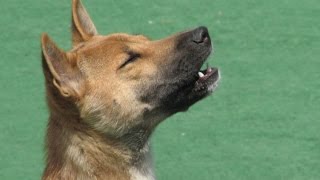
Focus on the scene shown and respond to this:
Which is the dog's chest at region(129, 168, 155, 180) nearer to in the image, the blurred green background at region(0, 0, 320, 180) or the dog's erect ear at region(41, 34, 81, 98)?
the dog's erect ear at region(41, 34, 81, 98)

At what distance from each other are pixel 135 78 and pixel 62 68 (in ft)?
1.83

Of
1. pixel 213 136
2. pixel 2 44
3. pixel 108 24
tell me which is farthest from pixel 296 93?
pixel 2 44

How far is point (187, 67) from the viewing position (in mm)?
7695

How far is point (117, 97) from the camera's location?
7.55 metres

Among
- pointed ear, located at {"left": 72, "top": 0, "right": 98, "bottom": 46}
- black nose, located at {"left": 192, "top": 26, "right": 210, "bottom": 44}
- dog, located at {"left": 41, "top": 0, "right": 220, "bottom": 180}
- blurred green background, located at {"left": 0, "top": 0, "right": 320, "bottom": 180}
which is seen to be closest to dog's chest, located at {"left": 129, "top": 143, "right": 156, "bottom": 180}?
dog, located at {"left": 41, "top": 0, "right": 220, "bottom": 180}

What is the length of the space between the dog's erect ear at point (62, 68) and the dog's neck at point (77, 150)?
0.09 meters

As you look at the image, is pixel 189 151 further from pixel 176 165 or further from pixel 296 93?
pixel 296 93

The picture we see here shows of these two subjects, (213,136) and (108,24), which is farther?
(108,24)

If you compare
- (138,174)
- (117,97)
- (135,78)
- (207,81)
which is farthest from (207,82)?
(138,174)

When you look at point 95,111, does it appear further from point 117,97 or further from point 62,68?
point 62,68

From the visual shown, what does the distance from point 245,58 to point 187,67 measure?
3.67 m

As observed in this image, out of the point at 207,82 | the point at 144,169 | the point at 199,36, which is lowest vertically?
the point at 144,169

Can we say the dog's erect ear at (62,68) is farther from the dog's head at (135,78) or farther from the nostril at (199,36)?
the nostril at (199,36)

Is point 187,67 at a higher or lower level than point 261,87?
higher
